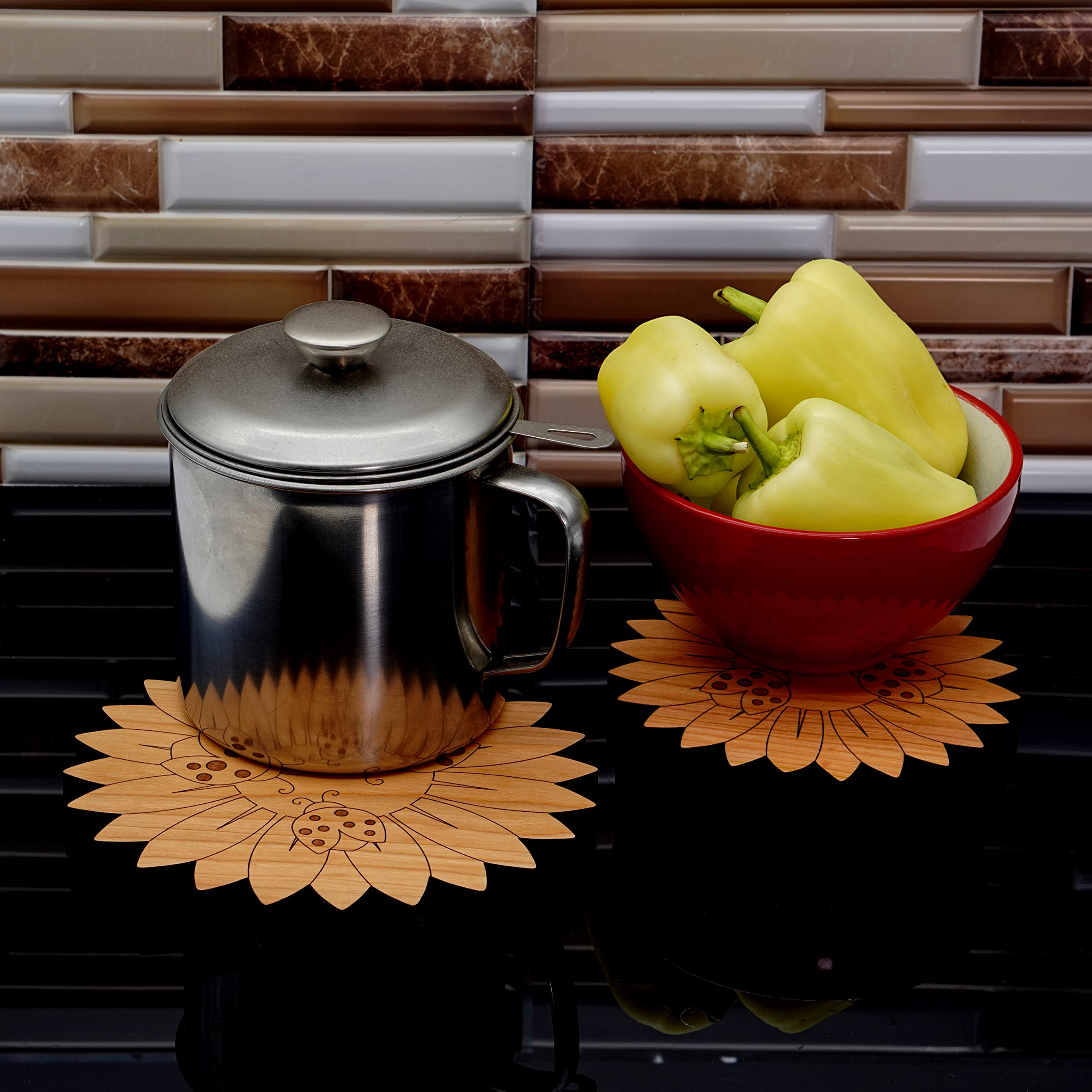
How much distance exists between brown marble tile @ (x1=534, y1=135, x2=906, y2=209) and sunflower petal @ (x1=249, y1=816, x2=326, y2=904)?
566 mm

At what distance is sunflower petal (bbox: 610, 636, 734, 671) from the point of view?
98cm

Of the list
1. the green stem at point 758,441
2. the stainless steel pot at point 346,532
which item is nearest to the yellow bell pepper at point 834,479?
the green stem at point 758,441

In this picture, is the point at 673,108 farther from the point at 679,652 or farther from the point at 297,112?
the point at 679,652

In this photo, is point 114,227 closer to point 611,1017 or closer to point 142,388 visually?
point 142,388

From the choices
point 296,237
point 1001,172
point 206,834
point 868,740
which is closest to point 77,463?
point 296,237

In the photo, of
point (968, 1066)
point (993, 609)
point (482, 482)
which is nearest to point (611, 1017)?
point (968, 1066)

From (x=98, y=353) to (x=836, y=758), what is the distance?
676 millimetres

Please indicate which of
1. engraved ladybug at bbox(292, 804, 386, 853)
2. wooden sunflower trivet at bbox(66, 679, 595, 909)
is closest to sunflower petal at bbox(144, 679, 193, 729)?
wooden sunflower trivet at bbox(66, 679, 595, 909)

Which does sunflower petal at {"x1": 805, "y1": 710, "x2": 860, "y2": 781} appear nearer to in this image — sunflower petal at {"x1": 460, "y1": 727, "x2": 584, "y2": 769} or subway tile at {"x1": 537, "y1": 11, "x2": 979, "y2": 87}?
sunflower petal at {"x1": 460, "y1": 727, "x2": 584, "y2": 769}

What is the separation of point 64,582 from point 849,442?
1.98 feet

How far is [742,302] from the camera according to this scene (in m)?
0.97

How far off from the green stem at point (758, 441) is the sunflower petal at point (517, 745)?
22 centimetres

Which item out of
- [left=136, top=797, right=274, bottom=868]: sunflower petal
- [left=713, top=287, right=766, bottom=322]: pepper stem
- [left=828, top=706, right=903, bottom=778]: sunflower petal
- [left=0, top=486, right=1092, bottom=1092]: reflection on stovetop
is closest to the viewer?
[left=0, top=486, right=1092, bottom=1092]: reflection on stovetop

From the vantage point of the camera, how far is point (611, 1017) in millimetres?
701
